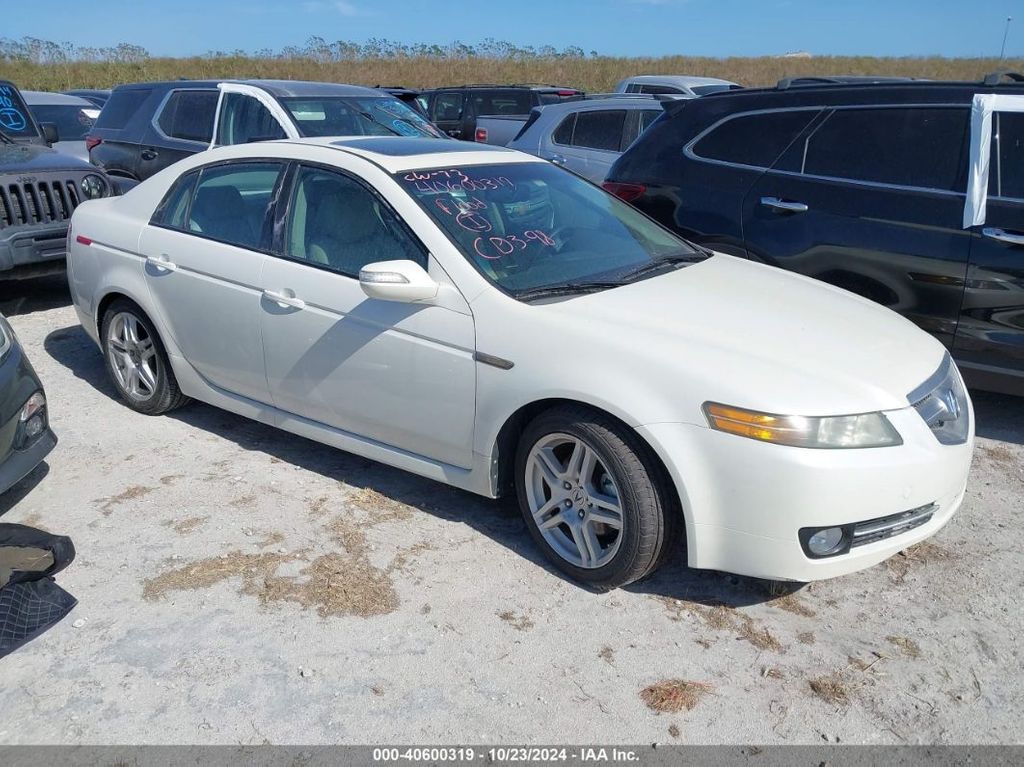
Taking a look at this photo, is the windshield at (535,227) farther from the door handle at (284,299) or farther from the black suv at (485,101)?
the black suv at (485,101)

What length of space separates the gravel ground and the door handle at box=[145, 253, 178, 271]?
3.61 feet

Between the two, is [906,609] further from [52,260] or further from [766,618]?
[52,260]

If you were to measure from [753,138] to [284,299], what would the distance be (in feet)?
10.4

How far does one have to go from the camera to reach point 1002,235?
15.6ft

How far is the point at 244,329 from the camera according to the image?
445 centimetres

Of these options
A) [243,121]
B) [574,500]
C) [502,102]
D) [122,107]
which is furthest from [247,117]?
[502,102]

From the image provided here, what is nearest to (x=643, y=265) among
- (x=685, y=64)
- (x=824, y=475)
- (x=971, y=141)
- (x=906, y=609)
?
(x=824, y=475)

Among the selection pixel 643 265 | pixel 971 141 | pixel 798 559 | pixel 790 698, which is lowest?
pixel 790 698

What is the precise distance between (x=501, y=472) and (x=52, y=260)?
5.40 m

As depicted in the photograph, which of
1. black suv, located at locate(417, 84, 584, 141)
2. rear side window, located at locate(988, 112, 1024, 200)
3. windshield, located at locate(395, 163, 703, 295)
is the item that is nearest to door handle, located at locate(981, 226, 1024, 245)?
rear side window, located at locate(988, 112, 1024, 200)

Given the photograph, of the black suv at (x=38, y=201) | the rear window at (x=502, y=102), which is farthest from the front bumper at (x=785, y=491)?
the rear window at (x=502, y=102)

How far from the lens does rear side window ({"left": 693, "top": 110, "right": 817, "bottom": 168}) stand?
5578mm

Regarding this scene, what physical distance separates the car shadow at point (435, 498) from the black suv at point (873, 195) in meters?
2.16

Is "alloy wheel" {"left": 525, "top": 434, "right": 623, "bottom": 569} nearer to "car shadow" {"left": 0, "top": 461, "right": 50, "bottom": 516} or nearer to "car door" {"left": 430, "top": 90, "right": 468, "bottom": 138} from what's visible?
"car shadow" {"left": 0, "top": 461, "right": 50, "bottom": 516}
